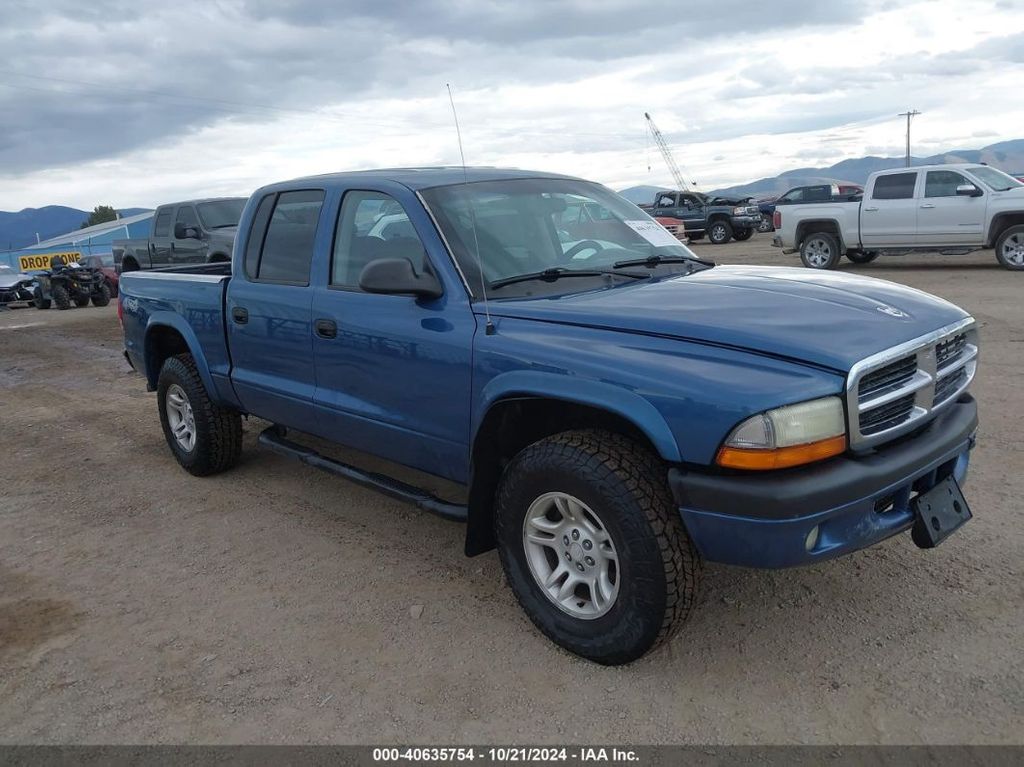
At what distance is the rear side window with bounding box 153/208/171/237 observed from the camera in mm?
15618

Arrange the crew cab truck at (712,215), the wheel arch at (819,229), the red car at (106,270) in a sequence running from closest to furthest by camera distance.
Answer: the wheel arch at (819,229) < the red car at (106,270) < the crew cab truck at (712,215)

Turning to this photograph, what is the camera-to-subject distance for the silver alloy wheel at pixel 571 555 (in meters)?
3.10

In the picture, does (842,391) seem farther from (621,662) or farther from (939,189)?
(939,189)

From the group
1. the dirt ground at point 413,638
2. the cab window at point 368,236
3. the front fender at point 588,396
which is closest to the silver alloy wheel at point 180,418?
the dirt ground at point 413,638

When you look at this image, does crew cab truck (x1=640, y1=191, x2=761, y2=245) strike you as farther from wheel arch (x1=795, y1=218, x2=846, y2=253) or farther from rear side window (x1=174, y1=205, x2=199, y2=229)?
rear side window (x1=174, y1=205, x2=199, y2=229)

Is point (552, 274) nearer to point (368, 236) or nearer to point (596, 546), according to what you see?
point (368, 236)

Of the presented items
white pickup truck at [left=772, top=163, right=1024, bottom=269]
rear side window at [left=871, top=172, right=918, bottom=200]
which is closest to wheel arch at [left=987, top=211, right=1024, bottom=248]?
white pickup truck at [left=772, top=163, right=1024, bottom=269]

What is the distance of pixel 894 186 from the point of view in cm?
1545

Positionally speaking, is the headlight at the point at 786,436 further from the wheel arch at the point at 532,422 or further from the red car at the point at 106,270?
the red car at the point at 106,270

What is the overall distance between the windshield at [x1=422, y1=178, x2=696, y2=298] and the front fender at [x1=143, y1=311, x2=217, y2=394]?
2.16 m

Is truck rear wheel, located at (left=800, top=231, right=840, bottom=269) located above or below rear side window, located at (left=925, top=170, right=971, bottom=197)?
below

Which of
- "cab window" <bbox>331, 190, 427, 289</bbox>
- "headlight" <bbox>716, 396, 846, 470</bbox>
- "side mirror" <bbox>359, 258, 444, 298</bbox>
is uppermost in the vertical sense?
"cab window" <bbox>331, 190, 427, 289</bbox>

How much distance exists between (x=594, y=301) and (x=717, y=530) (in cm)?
106

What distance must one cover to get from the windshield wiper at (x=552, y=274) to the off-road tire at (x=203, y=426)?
8.49 ft
